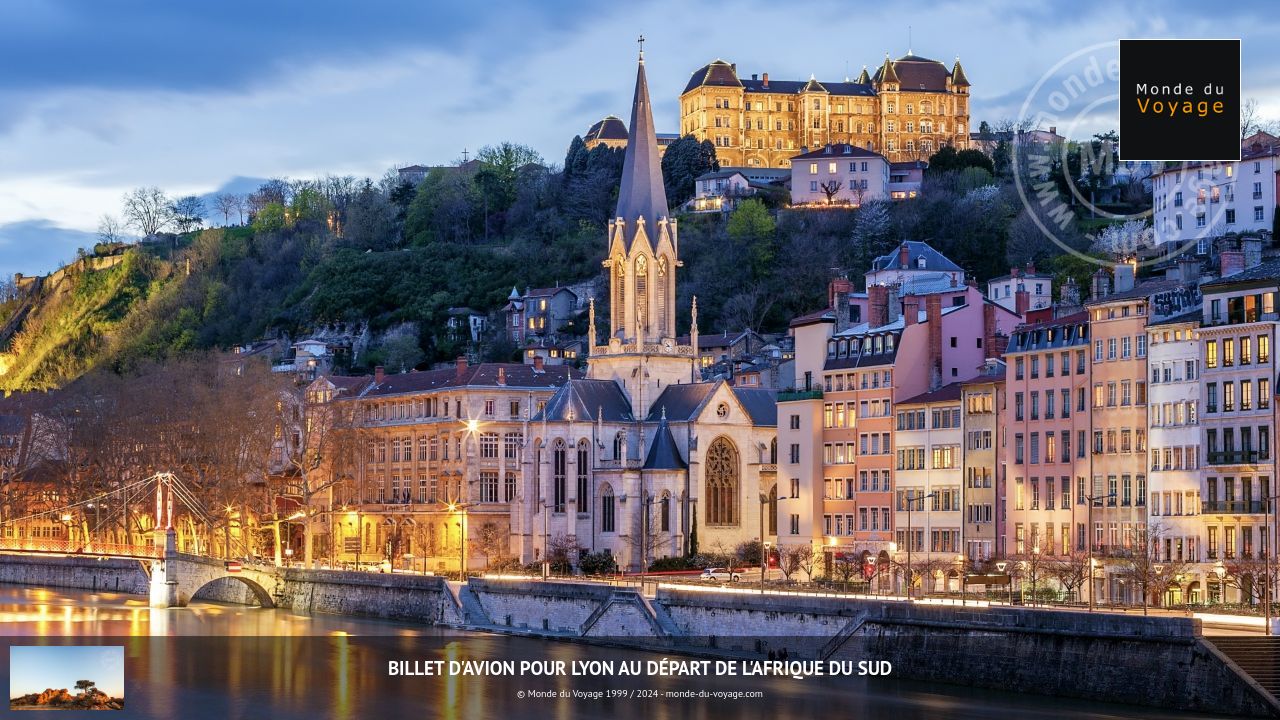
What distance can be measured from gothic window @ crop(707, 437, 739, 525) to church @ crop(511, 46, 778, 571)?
46mm

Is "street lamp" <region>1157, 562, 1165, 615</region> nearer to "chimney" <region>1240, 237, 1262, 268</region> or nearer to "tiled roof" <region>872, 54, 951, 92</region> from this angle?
"chimney" <region>1240, 237, 1262, 268</region>

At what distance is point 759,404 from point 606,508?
29.9 feet

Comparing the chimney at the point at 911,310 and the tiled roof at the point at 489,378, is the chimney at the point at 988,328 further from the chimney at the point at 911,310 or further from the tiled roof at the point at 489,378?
the tiled roof at the point at 489,378

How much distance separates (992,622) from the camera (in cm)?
5978

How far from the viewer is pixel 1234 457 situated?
71000mm

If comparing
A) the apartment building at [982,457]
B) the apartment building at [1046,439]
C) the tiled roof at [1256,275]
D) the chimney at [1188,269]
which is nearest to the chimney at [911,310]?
the apartment building at [982,457]

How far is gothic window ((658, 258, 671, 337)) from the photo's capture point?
104725 mm

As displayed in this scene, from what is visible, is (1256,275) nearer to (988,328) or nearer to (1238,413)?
(1238,413)

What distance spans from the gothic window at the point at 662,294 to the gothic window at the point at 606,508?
8.86 meters

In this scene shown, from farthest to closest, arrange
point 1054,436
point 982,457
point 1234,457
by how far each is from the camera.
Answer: point 982,457
point 1054,436
point 1234,457

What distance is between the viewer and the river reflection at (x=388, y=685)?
193 feet

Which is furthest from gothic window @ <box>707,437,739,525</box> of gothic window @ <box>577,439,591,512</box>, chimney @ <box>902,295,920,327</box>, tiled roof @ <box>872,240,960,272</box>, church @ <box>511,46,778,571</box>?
tiled roof @ <box>872,240,960,272</box>

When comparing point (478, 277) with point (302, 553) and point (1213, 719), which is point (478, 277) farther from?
point (1213, 719)

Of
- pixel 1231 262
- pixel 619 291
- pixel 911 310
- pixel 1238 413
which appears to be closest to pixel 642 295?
pixel 619 291
